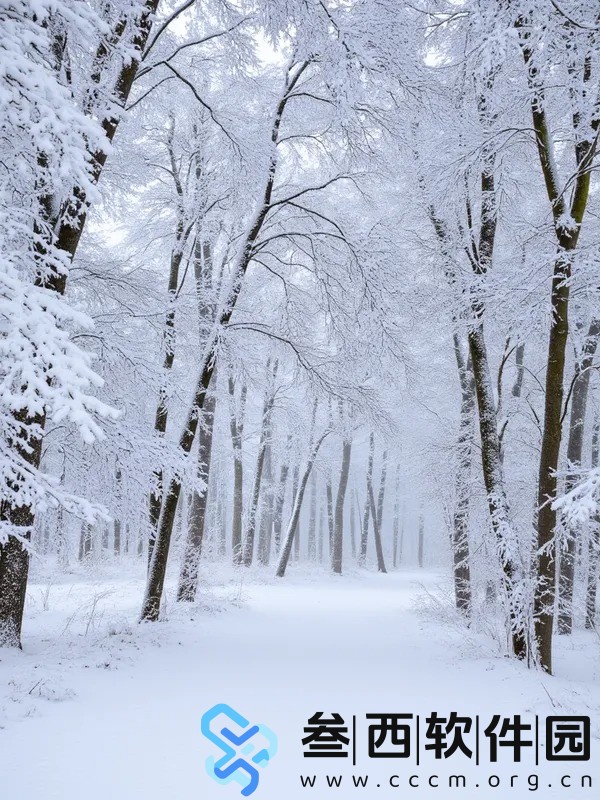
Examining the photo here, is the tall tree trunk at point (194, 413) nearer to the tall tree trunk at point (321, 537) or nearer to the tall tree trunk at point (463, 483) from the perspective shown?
the tall tree trunk at point (463, 483)

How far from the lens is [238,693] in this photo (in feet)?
17.9

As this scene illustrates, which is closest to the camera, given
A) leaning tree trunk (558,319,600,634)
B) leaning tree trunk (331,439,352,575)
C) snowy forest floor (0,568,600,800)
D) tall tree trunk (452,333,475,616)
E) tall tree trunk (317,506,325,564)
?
snowy forest floor (0,568,600,800)

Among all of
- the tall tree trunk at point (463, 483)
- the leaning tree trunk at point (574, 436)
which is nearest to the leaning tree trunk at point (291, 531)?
the tall tree trunk at point (463, 483)

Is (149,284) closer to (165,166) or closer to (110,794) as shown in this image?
(165,166)

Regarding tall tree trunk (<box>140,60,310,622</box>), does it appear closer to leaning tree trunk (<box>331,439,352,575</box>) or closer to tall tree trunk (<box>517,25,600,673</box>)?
tall tree trunk (<box>517,25,600,673</box>)

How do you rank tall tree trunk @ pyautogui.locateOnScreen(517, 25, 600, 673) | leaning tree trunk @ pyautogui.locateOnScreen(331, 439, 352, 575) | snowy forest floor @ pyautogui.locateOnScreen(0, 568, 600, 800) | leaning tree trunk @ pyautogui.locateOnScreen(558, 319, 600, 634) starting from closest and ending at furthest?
snowy forest floor @ pyautogui.locateOnScreen(0, 568, 600, 800) < tall tree trunk @ pyautogui.locateOnScreen(517, 25, 600, 673) < leaning tree trunk @ pyautogui.locateOnScreen(558, 319, 600, 634) < leaning tree trunk @ pyautogui.locateOnScreen(331, 439, 352, 575)

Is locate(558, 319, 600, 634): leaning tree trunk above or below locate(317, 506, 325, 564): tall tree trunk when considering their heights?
above

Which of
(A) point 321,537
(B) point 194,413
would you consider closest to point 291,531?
(B) point 194,413

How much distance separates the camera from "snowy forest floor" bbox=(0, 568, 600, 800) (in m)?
3.52

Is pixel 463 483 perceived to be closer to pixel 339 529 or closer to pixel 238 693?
pixel 238 693

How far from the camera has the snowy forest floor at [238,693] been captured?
3523 millimetres

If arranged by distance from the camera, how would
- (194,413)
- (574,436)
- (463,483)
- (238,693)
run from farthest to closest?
(574,436) < (463,483) < (194,413) < (238,693)

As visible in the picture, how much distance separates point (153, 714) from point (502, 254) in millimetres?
11470

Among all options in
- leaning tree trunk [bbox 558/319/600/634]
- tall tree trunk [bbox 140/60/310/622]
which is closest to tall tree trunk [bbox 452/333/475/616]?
leaning tree trunk [bbox 558/319/600/634]
